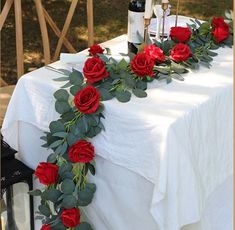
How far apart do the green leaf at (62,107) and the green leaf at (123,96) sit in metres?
0.12

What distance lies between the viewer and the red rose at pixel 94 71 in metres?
1.31

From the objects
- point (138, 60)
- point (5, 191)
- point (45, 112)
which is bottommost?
point (5, 191)

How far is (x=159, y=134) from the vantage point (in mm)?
1188

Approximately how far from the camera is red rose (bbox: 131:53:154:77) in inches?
52.5

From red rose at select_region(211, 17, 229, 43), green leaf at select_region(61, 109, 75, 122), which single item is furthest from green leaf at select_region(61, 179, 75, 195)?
red rose at select_region(211, 17, 229, 43)

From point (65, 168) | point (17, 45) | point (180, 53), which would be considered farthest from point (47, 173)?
point (17, 45)

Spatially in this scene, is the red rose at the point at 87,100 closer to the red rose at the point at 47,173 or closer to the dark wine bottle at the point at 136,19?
the red rose at the point at 47,173

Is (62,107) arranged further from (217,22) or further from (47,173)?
(217,22)

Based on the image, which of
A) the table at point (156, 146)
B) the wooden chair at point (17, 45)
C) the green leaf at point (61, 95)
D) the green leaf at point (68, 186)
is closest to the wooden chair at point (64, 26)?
the wooden chair at point (17, 45)

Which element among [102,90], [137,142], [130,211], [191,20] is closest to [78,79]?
[102,90]

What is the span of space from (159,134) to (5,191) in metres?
0.54

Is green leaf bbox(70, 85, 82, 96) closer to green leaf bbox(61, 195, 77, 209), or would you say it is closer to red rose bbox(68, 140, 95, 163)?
red rose bbox(68, 140, 95, 163)

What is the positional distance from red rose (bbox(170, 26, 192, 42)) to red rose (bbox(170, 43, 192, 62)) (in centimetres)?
9

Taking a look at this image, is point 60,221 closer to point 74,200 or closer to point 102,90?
point 74,200
